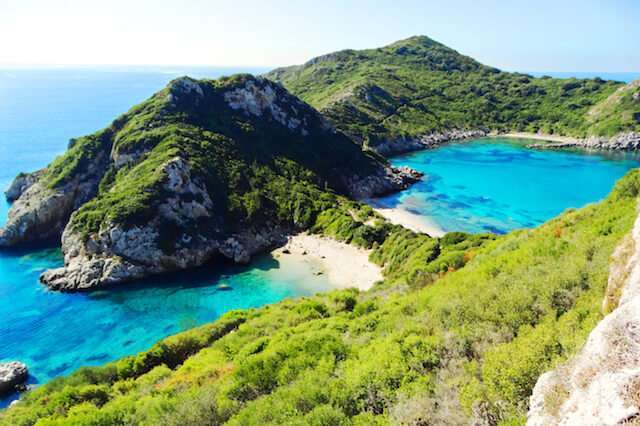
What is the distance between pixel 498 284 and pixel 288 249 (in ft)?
124

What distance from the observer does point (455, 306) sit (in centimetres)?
1448

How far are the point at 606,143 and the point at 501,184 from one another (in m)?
61.7

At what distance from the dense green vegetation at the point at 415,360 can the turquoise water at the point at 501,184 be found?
40.0 m

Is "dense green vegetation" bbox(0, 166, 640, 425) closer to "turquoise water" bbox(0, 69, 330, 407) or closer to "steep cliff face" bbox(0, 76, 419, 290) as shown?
"turquoise water" bbox(0, 69, 330, 407)

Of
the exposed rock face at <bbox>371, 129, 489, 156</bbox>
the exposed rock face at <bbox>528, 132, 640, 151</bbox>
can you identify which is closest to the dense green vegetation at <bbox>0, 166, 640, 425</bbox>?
the exposed rock face at <bbox>371, 129, 489, 156</bbox>

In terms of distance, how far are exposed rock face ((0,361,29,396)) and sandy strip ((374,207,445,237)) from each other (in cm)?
4562

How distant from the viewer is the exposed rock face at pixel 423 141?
11150 cm

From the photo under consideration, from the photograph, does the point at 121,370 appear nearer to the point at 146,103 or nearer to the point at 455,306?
the point at 455,306

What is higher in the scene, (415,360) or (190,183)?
(415,360)

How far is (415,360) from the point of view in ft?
40.5

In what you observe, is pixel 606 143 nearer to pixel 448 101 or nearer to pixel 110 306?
pixel 448 101

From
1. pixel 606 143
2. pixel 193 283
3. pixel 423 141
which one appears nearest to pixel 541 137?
pixel 606 143

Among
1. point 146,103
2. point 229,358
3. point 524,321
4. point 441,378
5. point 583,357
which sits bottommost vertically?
point 229,358

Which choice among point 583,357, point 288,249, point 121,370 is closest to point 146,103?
point 288,249
